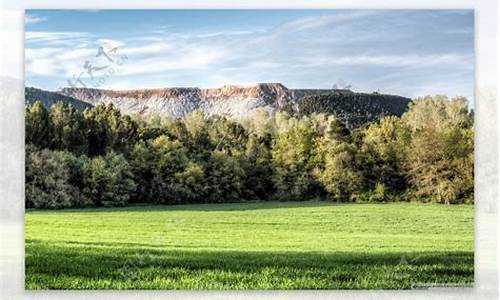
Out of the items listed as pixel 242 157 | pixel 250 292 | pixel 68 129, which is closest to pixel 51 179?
pixel 68 129

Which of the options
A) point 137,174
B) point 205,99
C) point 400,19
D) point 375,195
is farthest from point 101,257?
point 400,19

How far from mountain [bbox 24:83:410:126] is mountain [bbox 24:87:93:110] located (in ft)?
0.09

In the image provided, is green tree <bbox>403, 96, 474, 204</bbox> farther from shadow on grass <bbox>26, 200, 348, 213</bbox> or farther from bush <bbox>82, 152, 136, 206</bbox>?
bush <bbox>82, 152, 136, 206</bbox>

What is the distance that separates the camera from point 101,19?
11.4 metres

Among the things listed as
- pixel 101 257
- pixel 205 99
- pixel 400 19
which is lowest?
pixel 101 257

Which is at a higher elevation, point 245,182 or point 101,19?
point 101,19

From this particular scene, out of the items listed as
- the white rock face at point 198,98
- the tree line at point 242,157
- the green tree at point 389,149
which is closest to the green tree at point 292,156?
the tree line at point 242,157

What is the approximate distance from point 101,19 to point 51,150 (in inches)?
52.9

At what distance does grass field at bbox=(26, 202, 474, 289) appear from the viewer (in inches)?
446

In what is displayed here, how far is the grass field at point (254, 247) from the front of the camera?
11336 millimetres

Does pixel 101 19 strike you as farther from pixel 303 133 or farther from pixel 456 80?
pixel 456 80

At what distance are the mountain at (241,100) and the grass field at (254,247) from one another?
936mm

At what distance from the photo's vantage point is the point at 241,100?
11531 mm

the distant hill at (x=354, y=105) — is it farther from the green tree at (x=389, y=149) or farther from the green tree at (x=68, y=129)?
the green tree at (x=68, y=129)
